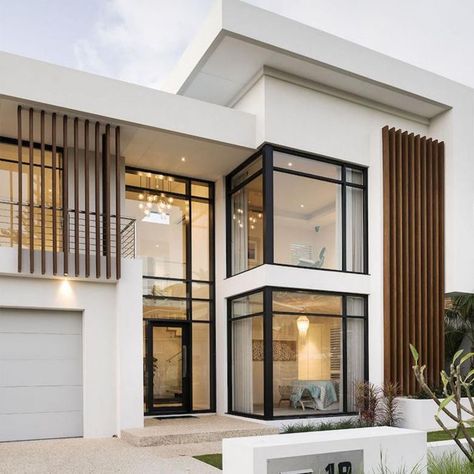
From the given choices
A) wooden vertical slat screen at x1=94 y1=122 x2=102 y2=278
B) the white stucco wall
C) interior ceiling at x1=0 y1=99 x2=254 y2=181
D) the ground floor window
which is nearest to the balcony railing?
wooden vertical slat screen at x1=94 y1=122 x2=102 y2=278

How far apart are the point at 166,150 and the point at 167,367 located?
4612 millimetres

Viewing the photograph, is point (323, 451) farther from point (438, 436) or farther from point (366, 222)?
point (366, 222)

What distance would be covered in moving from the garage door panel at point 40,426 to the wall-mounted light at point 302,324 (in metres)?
4.49

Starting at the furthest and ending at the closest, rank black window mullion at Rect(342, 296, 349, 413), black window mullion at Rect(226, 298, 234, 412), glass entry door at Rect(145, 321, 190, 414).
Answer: black window mullion at Rect(226, 298, 234, 412)
glass entry door at Rect(145, 321, 190, 414)
black window mullion at Rect(342, 296, 349, 413)

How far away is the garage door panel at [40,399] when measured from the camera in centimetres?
1046

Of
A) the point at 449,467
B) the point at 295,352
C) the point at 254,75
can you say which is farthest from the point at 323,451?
the point at 254,75

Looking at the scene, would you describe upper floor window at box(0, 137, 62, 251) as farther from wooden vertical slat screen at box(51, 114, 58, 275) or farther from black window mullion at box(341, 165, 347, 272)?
black window mullion at box(341, 165, 347, 272)

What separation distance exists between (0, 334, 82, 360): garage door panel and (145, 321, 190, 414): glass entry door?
84.6 inches

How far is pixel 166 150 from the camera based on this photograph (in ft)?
40.7

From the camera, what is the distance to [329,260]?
12844 mm

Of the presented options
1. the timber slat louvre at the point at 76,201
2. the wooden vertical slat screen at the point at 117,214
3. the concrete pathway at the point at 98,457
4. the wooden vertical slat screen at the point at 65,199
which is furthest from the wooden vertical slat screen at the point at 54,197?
the concrete pathway at the point at 98,457

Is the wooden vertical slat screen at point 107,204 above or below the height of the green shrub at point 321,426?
above

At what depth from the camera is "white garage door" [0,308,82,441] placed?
10.5 meters

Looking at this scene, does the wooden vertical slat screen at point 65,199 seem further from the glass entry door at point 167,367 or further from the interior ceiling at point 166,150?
the glass entry door at point 167,367
